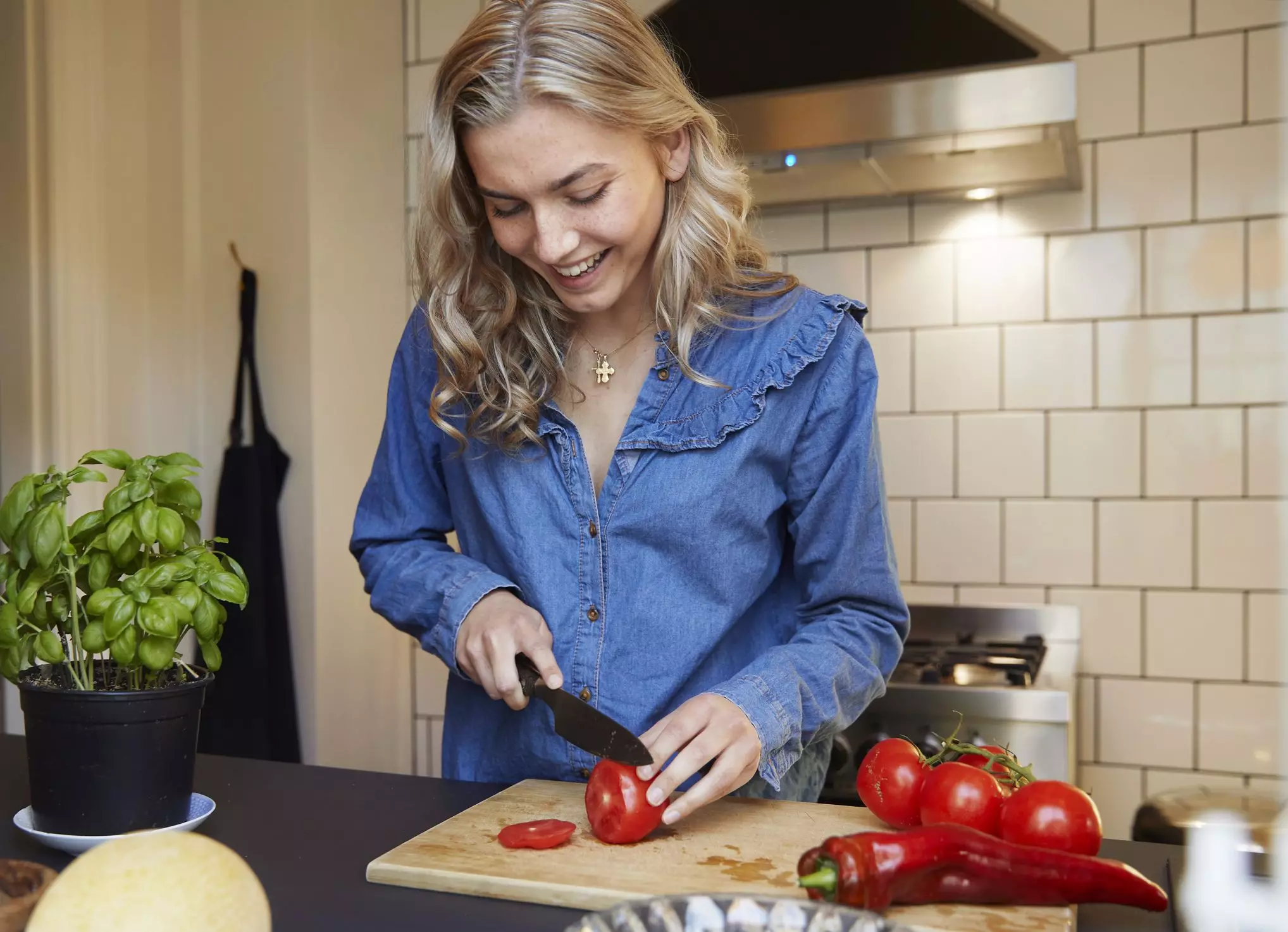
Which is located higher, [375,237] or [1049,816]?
[375,237]

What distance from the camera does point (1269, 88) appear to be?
2057mm

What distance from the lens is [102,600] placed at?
32.0 inches

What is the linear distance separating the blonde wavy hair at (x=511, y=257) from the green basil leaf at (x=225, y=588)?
378 millimetres

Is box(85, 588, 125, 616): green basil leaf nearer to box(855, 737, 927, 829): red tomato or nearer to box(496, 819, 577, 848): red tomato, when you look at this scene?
box(496, 819, 577, 848): red tomato

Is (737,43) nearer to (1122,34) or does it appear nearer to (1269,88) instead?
(1122,34)

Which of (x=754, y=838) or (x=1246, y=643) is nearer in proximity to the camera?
(x=754, y=838)

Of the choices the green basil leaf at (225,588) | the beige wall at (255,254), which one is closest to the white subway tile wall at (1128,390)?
the beige wall at (255,254)

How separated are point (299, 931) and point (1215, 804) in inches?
55.1

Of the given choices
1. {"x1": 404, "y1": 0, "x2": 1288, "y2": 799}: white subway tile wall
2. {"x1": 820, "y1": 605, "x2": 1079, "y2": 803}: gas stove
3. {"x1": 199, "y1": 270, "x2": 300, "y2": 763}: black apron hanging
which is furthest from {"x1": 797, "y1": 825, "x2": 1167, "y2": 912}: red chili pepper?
{"x1": 199, "y1": 270, "x2": 300, "y2": 763}: black apron hanging

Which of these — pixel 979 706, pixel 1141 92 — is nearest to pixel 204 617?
pixel 979 706

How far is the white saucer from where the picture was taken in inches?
32.2

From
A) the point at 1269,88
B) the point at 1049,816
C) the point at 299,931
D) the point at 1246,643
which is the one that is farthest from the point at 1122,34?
the point at 299,931

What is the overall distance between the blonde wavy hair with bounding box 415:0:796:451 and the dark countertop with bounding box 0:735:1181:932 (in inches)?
13.9

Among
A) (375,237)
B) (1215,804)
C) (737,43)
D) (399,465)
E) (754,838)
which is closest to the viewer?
(754,838)
